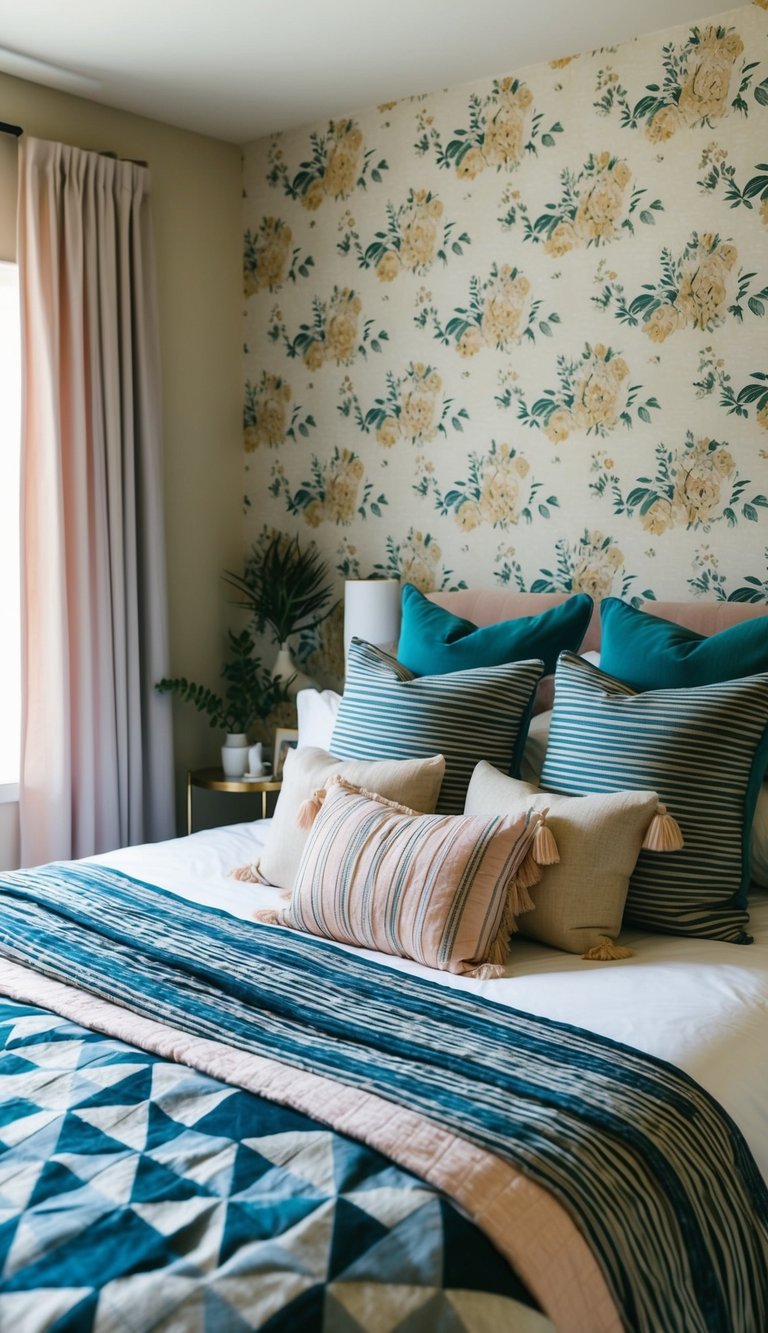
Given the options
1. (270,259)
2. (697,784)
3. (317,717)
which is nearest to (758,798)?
(697,784)

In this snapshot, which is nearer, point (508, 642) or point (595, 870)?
point (595, 870)

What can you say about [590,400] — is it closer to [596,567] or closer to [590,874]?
[596,567]

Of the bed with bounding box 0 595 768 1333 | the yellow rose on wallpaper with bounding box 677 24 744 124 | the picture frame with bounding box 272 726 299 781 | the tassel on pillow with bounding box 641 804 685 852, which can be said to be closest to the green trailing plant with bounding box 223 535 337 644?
the picture frame with bounding box 272 726 299 781

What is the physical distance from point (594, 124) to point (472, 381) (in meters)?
0.77

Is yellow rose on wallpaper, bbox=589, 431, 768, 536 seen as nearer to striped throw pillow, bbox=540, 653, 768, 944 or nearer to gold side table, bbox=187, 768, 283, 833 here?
striped throw pillow, bbox=540, 653, 768, 944

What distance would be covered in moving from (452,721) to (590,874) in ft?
1.78

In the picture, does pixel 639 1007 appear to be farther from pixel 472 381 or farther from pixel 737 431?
pixel 472 381

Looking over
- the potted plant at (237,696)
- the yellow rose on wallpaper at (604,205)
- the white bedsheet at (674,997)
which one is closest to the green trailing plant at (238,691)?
the potted plant at (237,696)

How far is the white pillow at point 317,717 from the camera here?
306cm

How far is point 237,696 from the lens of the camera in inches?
157

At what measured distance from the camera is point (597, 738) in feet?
7.60

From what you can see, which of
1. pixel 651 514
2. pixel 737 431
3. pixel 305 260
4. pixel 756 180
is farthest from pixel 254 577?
pixel 756 180

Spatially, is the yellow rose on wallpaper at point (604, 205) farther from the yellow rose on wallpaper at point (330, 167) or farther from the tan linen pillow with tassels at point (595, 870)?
the tan linen pillow with tassels at point (595, 870)

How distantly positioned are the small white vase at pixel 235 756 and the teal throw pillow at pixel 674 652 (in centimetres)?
155
